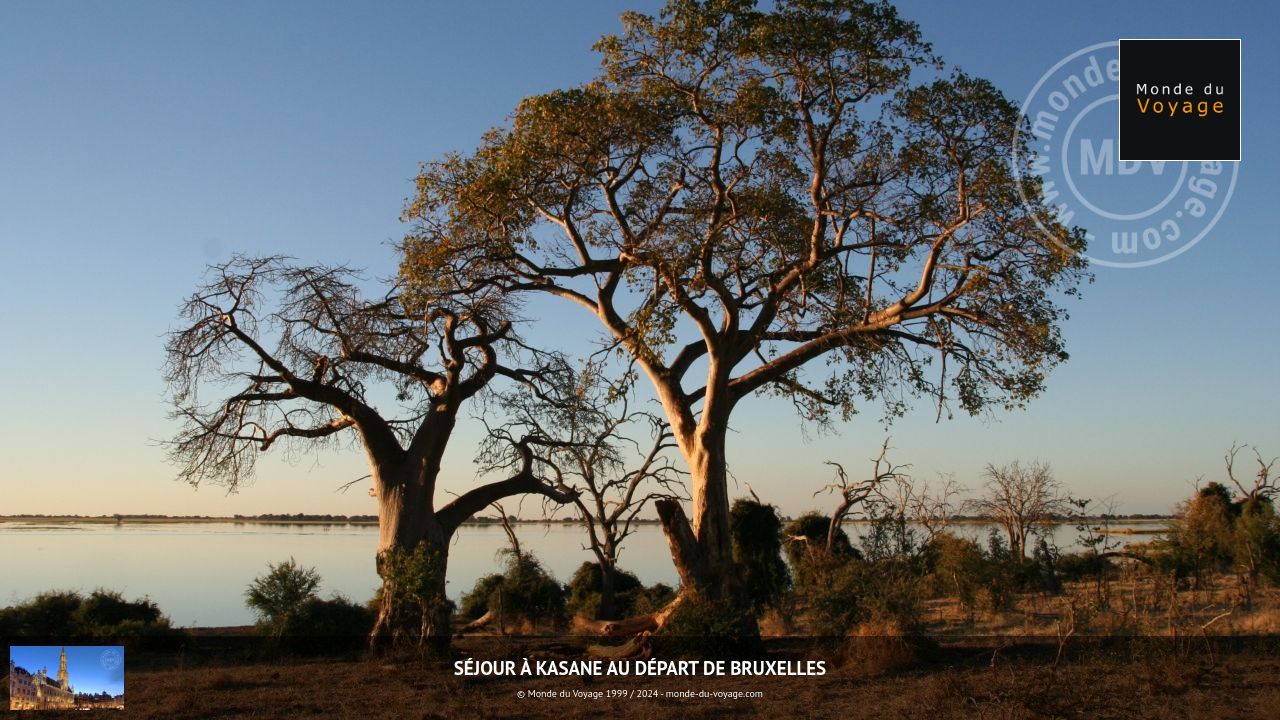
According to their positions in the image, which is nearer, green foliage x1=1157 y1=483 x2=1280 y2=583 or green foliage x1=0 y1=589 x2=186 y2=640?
green foliage x1=0 y1=589 x2=186 y2=640

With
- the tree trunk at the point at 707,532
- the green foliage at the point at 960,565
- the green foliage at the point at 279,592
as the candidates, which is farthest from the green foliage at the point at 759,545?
the green foliage at the point at 279,592

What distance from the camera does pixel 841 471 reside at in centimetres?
1986

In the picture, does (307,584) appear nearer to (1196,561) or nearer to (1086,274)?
(1086,274)

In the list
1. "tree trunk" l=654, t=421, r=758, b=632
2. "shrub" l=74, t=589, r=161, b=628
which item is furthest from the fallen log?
"shrub" l=74, t=589, r=161, b=628

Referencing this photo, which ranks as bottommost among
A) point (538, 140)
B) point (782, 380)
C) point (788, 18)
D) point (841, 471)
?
point (841, 471)

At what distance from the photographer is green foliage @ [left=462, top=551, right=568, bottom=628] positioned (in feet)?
67.6

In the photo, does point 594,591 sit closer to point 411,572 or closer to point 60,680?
point 411,572

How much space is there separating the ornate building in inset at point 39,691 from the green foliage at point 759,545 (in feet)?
40.3

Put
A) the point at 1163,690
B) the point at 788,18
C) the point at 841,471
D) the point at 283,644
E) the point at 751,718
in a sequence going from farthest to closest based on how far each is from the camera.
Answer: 1. the point at 841,471
2. the point at 283,644
3. the point at 788,18
4. the point at 1163,690
5. the point at 751,718

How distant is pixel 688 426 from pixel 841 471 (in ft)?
23.4

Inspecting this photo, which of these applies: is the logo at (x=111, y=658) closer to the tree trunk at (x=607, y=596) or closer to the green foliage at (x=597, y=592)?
the tree trunk at (x=607, y=596)

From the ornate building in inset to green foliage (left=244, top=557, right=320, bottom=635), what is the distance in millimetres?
4453

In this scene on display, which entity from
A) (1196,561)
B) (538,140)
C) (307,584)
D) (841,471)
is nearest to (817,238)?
(538,140)

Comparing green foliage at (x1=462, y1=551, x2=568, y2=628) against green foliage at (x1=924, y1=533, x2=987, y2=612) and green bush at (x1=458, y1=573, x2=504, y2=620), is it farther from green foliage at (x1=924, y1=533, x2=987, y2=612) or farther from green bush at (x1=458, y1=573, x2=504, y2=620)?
green foliage at (x1=924, y1=533, x2=987, y2=612)
